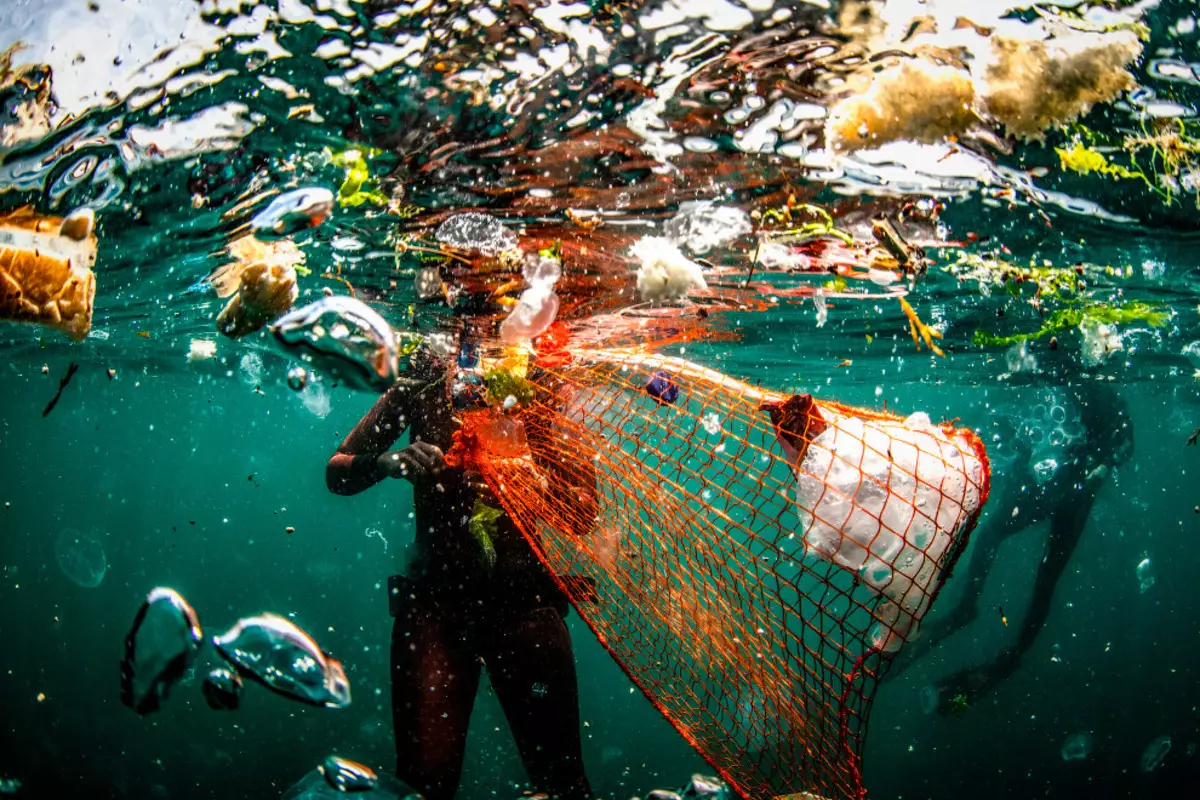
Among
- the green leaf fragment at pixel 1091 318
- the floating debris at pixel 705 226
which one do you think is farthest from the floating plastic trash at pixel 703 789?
the green leaf fragment at pixel 1091 318

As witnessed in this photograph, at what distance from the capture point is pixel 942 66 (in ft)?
15.3

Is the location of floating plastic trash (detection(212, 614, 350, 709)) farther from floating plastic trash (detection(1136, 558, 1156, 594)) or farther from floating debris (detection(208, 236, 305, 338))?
floating plastic trash (detection(1136, 558, 1156, 594))

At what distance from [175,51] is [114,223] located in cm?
439

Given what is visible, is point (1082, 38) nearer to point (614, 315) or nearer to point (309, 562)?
point (614, 315)

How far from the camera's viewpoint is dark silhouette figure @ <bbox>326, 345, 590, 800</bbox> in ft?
15.4

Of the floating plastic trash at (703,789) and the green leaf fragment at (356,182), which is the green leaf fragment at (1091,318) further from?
the green leaf fragment at (356,182)

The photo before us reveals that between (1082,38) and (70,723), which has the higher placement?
(1082,38)

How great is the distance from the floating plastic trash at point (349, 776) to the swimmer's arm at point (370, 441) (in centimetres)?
219

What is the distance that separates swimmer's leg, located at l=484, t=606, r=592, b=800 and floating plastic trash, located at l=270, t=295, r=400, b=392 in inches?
98.8

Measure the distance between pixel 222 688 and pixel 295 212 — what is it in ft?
17.7

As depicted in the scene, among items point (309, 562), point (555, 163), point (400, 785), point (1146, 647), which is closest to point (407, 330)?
point (555, 163)

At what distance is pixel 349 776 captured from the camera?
442cm

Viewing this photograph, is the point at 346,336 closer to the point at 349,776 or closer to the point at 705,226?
the point at 349,776

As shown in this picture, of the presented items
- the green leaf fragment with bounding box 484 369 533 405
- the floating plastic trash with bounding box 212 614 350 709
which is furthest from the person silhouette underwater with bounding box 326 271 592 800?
the floating plastic trash with bounding box 212 614 350 709
